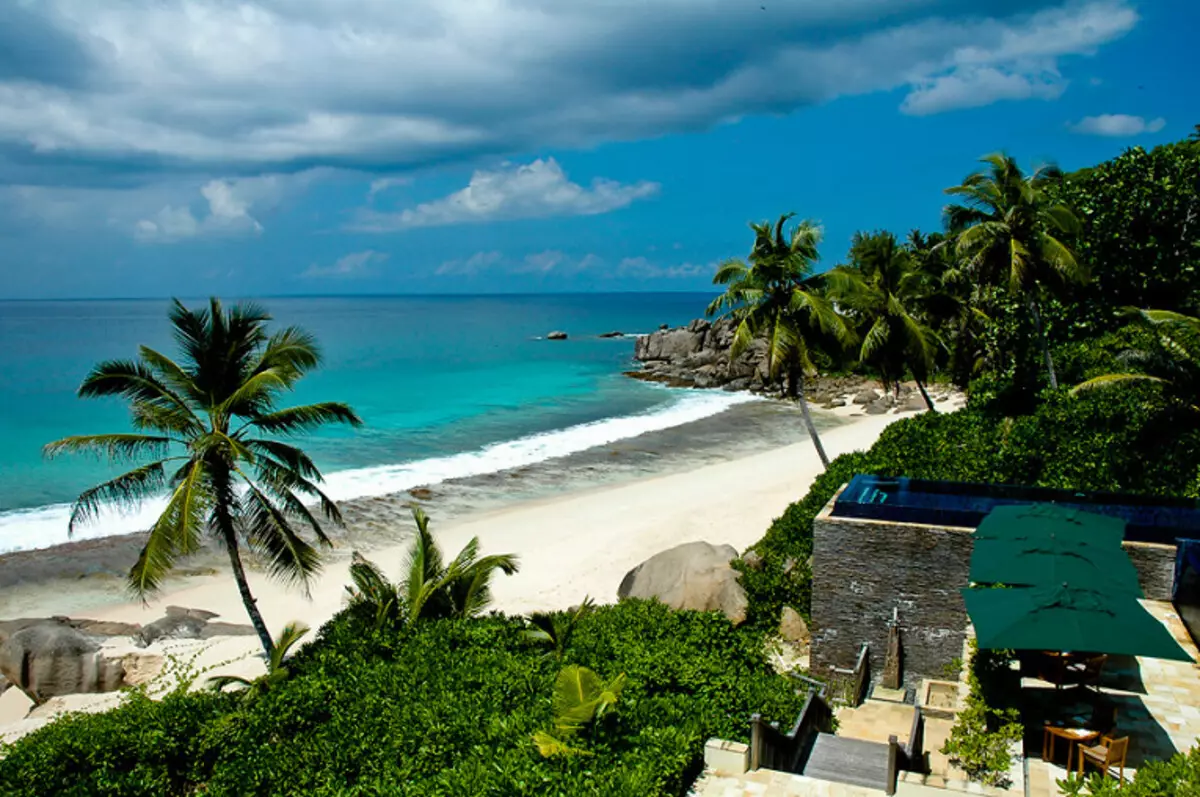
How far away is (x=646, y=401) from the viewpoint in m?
53.2

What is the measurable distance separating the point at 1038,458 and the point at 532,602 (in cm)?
1138

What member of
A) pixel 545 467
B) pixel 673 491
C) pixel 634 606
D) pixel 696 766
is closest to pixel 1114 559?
pixel 696 766

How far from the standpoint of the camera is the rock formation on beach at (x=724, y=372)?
4759cm

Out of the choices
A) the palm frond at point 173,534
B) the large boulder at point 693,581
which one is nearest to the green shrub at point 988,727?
the large boulder at point 693,581

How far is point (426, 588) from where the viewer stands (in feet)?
Answer: 46.0

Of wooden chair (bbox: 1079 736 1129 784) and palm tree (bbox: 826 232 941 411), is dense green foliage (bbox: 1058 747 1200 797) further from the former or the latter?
palm tree (bbox: 826 232 941 411)

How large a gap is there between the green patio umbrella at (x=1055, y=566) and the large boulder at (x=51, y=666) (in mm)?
15786

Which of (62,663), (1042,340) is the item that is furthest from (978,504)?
(62,663)

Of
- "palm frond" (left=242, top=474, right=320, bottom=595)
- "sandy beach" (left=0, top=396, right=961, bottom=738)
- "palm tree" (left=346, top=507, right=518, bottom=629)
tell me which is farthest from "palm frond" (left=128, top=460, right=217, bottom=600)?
"sandy beach" (left=0, top=396, right=961, bottom=738)

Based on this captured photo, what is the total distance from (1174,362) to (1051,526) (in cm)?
753

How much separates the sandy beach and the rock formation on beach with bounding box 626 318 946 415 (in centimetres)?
1003

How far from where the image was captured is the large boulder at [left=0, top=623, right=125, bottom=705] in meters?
15.7

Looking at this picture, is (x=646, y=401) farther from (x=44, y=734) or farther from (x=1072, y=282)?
(x=44, y=734)

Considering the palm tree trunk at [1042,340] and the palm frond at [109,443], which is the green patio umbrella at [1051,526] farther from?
the palm tree trunk at [1042,340]
